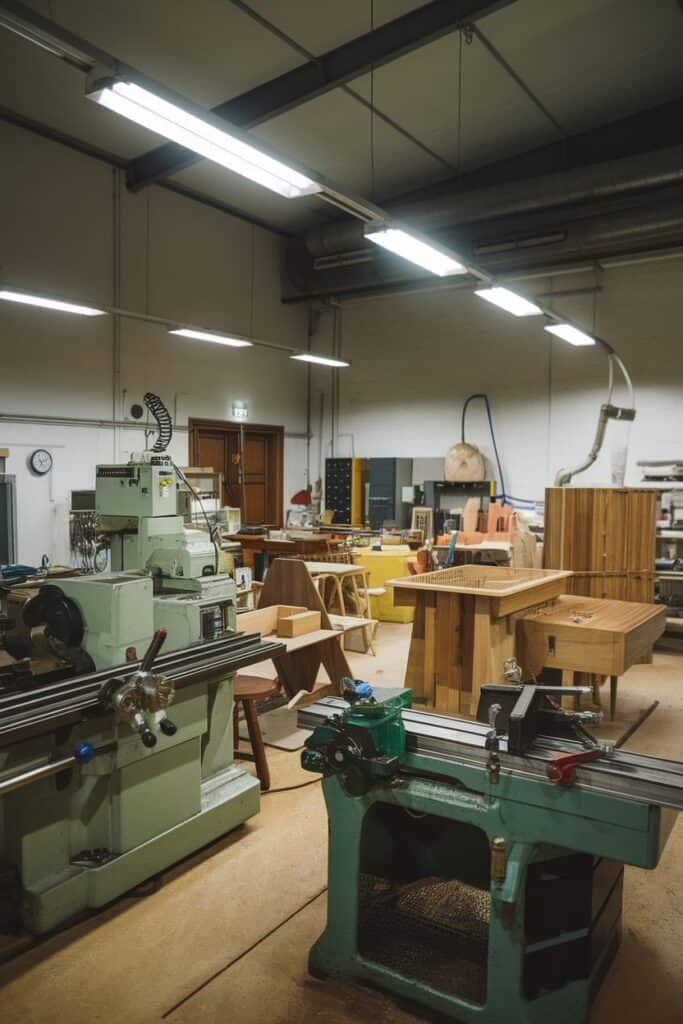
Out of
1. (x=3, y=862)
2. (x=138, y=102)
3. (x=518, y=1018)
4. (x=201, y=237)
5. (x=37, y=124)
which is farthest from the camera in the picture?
(x=201, y=237)

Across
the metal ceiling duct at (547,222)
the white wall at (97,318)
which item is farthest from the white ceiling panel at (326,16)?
the white wall at (97,318)

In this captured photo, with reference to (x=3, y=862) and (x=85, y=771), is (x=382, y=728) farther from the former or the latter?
(x=3, y=862)

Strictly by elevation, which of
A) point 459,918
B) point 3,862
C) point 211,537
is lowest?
point 459,918

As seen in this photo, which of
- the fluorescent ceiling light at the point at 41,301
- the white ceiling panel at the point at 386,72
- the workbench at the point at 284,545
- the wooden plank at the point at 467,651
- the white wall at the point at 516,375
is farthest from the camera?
the white wall at the point at 516,375

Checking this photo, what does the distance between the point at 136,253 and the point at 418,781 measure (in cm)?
629

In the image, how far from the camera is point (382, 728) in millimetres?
1769

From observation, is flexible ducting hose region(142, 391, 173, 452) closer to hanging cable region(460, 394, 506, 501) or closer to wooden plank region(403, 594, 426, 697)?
wooden plank region(403, 594, 426, 697)

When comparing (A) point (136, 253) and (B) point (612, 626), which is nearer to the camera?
(B) point (612, 626)

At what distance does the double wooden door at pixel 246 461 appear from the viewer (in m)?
7.93

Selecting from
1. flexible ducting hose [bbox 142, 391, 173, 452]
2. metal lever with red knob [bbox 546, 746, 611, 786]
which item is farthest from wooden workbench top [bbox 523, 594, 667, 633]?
flexible ducting hose [bbox 142, 391, 173, 452]

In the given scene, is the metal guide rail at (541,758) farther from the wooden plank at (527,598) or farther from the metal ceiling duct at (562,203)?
the metal ceiling duct at (562,203)

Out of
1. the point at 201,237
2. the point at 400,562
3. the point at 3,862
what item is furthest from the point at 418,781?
the point at 201,237

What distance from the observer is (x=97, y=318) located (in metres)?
6.57

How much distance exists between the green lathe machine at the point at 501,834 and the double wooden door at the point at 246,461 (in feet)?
20.0
